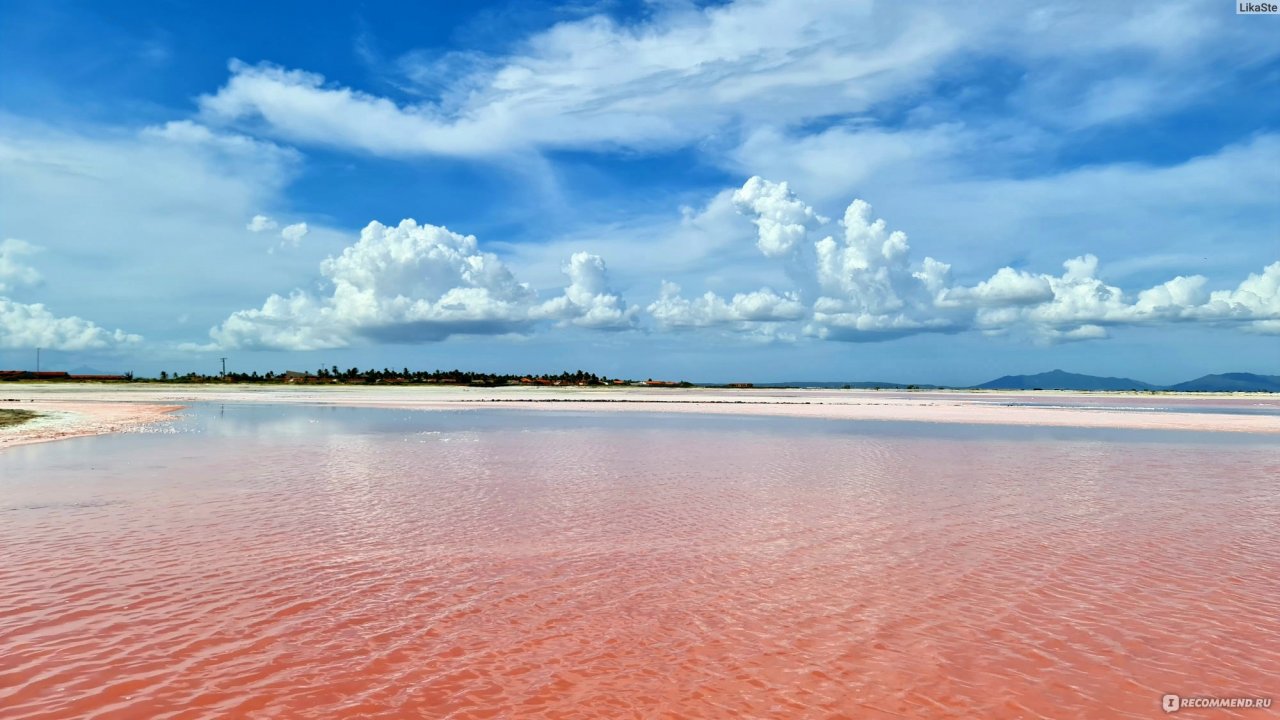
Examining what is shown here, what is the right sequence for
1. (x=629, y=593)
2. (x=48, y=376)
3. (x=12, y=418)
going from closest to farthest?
1. (x=629, y=593)
2. (x=12, y=418)
3. (x=48, y=376)

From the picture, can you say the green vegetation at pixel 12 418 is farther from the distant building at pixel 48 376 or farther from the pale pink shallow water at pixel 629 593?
the distant building at pixel 48 376

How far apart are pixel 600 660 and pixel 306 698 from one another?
3114 mm

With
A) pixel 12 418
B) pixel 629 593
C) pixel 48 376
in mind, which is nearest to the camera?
pixel 629 593

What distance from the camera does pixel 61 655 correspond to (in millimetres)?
8234

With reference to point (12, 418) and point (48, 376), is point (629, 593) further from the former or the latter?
point (48, 376)

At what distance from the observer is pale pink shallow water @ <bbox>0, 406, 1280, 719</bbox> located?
7.52 metres

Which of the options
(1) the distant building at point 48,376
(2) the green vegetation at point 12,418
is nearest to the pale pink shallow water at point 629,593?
(2) the green vegetation at point 12,418

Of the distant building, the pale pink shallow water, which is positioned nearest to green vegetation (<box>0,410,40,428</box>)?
the pale pink shallow water

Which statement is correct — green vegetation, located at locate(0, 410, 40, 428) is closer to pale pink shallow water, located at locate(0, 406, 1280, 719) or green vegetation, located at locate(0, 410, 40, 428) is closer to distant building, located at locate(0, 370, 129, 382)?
pale pink shallow water, located at locate(0, 406, 1280, 719)

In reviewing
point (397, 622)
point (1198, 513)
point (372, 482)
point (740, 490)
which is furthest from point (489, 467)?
point (1198, 513)

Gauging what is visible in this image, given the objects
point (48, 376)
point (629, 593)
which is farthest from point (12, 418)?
point (48, 376)

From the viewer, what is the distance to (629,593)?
10.8m

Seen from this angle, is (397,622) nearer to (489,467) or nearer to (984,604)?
(984,604)

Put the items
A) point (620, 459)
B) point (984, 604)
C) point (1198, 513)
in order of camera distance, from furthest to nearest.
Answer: point (620, 459) < point (1198, 513) < point (984, 604)
